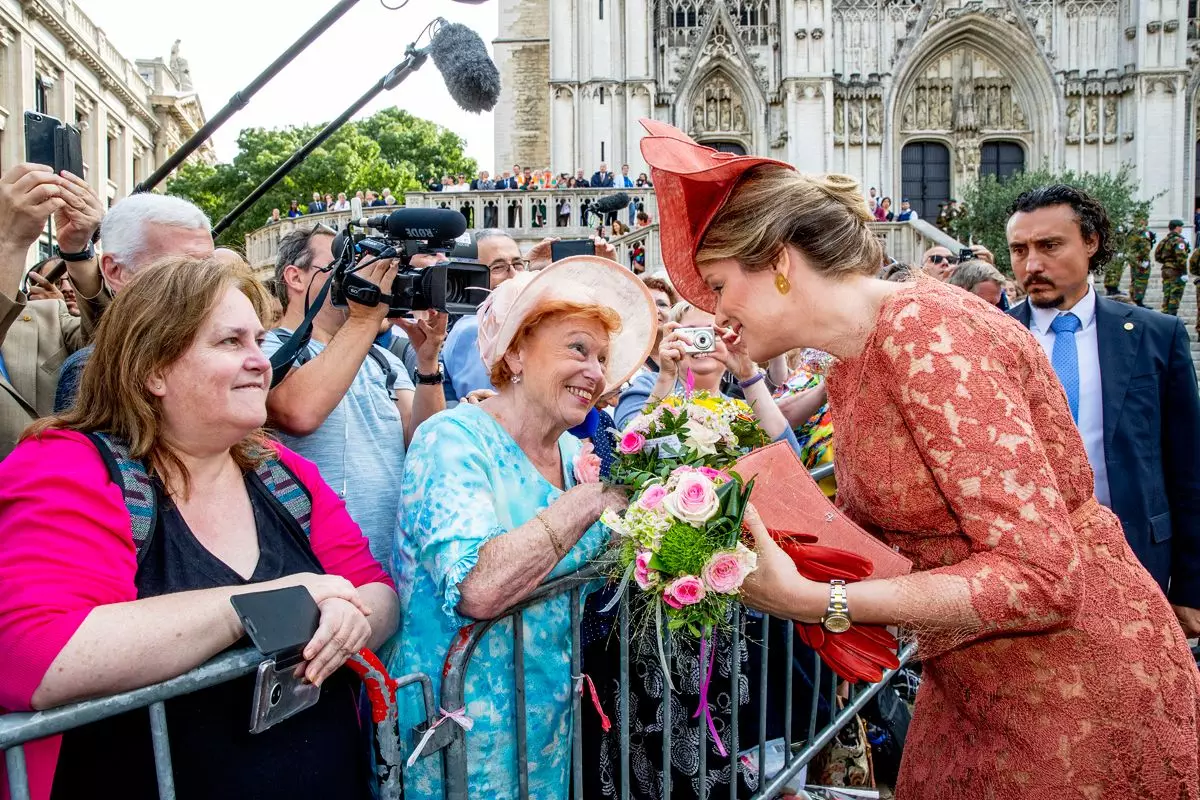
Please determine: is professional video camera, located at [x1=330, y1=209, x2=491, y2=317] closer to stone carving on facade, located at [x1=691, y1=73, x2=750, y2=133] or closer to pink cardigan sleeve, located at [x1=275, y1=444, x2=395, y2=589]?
pink cardigan sleeve, located at [x1=275, y1=444, x2=395, y2=589]

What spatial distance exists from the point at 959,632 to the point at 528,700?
1.11 meters

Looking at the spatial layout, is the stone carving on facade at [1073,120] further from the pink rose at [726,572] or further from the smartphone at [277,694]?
the smartphone at [277,694]

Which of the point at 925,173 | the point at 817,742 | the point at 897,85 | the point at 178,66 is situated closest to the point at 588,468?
the point at 817,742

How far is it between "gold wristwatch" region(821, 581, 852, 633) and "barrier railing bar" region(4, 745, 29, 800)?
1.36 meters

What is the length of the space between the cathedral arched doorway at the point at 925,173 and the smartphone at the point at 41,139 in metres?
29.7

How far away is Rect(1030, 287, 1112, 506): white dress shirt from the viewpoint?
3404 mm

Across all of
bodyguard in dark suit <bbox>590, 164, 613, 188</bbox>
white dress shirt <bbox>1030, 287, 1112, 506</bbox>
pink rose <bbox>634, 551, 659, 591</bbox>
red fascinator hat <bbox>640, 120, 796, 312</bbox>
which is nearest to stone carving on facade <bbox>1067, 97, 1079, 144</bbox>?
bodyguard in dark suit <bbox>590, 164, 613, 188</bbox>

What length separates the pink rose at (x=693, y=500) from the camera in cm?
167

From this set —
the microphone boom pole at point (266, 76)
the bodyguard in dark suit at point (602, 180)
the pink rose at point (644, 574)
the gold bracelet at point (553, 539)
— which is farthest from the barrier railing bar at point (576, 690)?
the bodyguard in dark suit at point (602, 180)

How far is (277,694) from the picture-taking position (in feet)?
5.46

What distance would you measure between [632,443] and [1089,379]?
2.44 meters

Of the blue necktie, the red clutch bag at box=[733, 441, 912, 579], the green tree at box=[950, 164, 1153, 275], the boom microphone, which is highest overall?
the green tree at box=[950, 164, 1153, 275]

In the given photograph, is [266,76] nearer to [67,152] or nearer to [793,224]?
[67,152]

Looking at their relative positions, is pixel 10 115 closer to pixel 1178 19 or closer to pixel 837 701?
pixel 837 701
